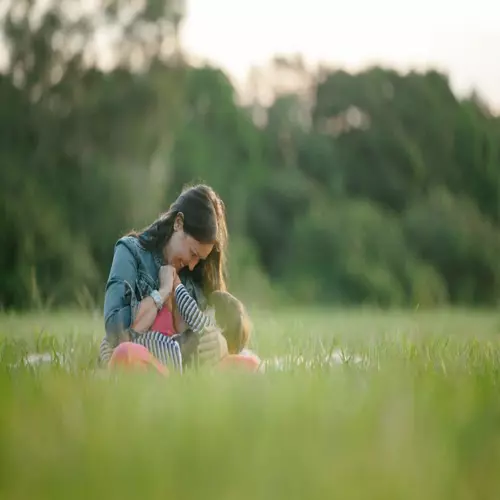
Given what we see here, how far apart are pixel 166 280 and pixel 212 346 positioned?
424 mm

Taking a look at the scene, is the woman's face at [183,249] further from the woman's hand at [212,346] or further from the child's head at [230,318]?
the woman's hand at [212,346]

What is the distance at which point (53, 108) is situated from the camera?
19.3 meters

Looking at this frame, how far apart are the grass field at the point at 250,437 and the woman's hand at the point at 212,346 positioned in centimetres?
121

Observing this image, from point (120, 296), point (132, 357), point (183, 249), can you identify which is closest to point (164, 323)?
point (120, 296)

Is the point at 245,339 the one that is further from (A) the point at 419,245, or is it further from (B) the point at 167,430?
(A) the point at 419,245

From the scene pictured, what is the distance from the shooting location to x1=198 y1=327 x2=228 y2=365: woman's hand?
168 inches

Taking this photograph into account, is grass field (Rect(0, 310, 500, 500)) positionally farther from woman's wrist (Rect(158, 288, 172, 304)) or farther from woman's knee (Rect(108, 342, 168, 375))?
woman's wrist (Rect(158, 288, 172, 304))

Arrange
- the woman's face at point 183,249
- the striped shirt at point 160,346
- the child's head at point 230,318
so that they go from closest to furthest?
1. the striped shirt at point 160,346
2. the woman's face at point 183,249
3. the child's head at point 230,318

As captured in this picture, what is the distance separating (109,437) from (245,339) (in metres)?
2.67

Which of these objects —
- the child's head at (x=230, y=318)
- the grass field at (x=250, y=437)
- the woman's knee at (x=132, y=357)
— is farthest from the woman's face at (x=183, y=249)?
the grass field at (x=250, y=437)

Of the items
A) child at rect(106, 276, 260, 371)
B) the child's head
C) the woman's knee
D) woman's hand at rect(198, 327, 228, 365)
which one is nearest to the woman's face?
child at rect(106, 276, 260, 371)

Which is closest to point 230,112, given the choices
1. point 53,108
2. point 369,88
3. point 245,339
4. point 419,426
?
point 369,88

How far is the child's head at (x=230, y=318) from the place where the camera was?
4.73 m

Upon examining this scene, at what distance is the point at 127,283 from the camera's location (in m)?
4.46
